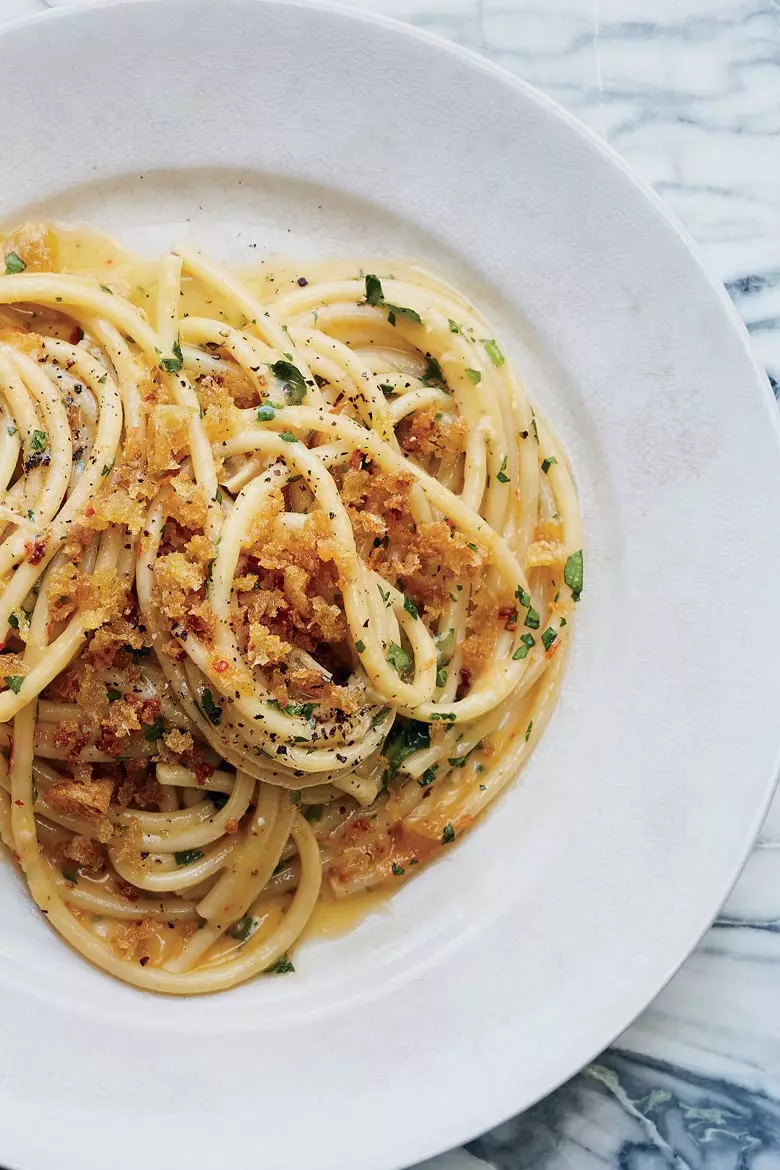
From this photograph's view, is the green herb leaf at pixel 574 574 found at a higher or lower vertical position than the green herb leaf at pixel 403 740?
higher

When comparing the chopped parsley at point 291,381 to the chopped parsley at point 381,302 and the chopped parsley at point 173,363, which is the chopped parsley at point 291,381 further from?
the chopped parsley at point 381,302

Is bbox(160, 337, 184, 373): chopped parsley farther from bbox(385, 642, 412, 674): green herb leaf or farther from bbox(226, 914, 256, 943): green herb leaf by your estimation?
bbox(226, 914, 256, 943): green herb leaf

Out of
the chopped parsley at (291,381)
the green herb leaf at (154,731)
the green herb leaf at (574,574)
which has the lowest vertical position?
the green herb leaf at (154,731)

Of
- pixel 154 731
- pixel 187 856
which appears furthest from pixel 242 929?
pixel 154 731

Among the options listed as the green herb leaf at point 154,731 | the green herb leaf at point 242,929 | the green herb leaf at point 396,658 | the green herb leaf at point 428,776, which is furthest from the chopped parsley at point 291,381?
the green herb leaf at point 242,929

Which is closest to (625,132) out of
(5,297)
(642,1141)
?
(5,297)

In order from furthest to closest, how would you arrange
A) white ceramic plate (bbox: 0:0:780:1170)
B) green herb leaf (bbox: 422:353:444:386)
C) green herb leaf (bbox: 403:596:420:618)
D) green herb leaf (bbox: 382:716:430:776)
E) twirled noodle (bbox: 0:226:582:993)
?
1. green herb leaf (bbox: 422:353:444:386)
2. green herb leaf (bbox: 382:716:430:776)
3. green herb leaf (bbox: 403:596:420:618)
4. white ceramic plate (bbox: 0:0:780:1170)
5. twirled noodle (bbox: 0:226:582:993)

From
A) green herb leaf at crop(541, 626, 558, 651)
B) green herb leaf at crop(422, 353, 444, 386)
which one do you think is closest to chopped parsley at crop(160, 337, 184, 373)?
green herb leaf at crop(422, 353, 444, 386)
